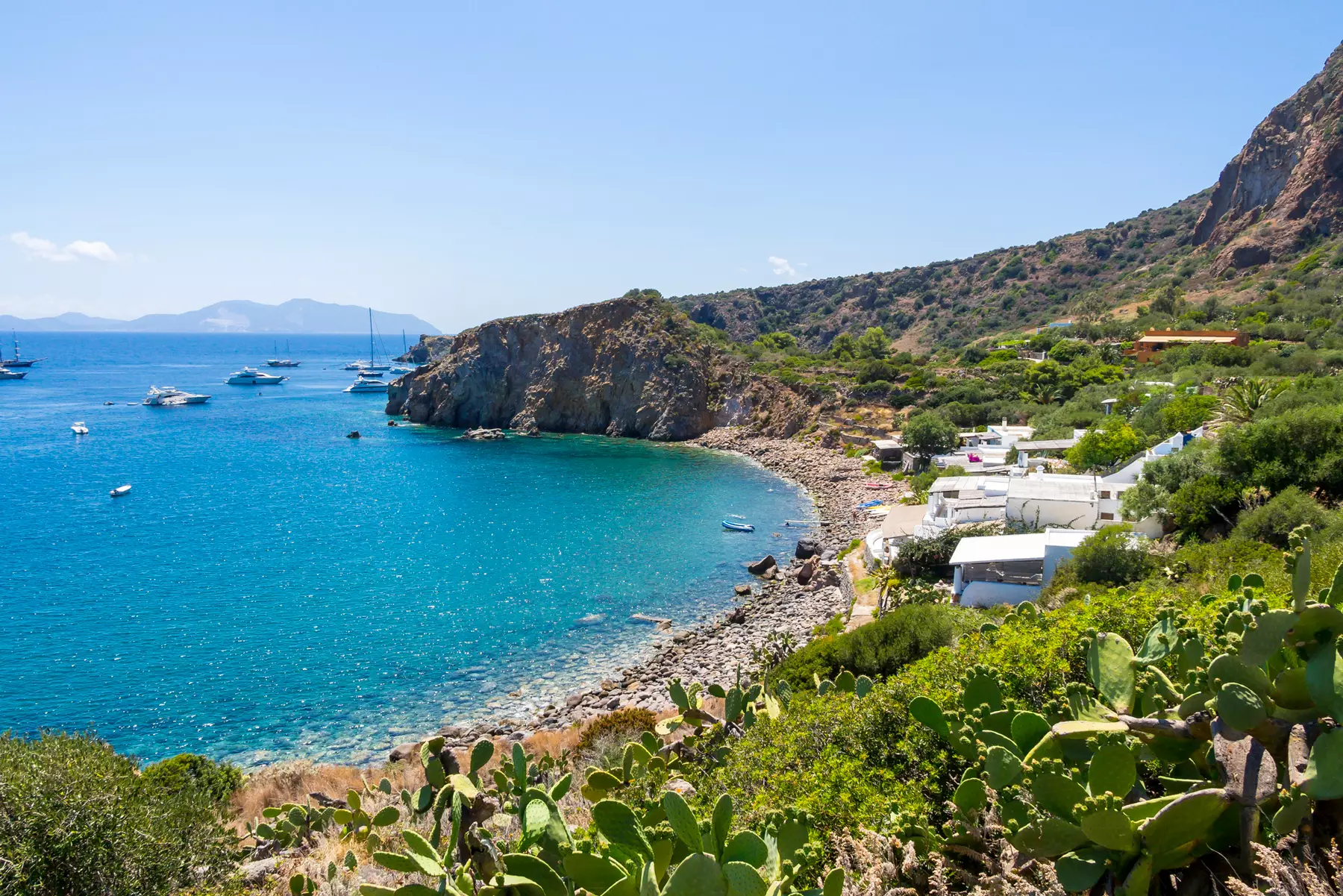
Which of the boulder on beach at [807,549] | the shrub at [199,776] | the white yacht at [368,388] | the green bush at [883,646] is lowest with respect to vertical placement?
the boulder on beach at [807,549]

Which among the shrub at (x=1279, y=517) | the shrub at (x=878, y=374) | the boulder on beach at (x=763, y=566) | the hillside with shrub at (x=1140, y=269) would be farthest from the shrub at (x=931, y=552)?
the hillside with shrub at (x=1140, y=269)

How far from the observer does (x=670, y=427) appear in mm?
61094

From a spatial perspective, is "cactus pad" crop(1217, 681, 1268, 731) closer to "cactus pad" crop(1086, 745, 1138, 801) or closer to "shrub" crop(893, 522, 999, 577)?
"cactus pad" crop(1086, 745, 1138, 801)

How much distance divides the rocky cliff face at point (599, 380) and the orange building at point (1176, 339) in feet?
75.3

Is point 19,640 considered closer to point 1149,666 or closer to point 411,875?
point 411,875

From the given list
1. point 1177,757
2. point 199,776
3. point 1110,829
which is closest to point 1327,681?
point 1177,757

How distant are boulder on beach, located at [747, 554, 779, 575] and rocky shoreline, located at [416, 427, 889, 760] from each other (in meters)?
0.26

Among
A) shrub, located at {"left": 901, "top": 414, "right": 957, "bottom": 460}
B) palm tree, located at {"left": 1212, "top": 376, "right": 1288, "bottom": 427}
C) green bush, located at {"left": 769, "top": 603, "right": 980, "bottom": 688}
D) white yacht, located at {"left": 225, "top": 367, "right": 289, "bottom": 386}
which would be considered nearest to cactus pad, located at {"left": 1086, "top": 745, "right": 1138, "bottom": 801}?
green bush, located at {"left": 769, "top": 603, "right": 980, "bottom": 688}

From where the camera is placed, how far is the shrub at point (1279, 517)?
48.3 ft

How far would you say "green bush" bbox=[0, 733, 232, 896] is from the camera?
20.6ft

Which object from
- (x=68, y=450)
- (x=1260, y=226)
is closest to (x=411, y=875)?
(x=68, y=450)

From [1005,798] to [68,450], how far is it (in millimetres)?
67306

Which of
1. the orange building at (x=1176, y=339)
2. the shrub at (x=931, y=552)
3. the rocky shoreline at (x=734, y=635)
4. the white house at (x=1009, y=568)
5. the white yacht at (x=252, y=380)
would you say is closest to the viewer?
the white house at (x=1009, y=568)

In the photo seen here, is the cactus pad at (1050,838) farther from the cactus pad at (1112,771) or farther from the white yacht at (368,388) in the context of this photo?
the white yacht at (368,388)
